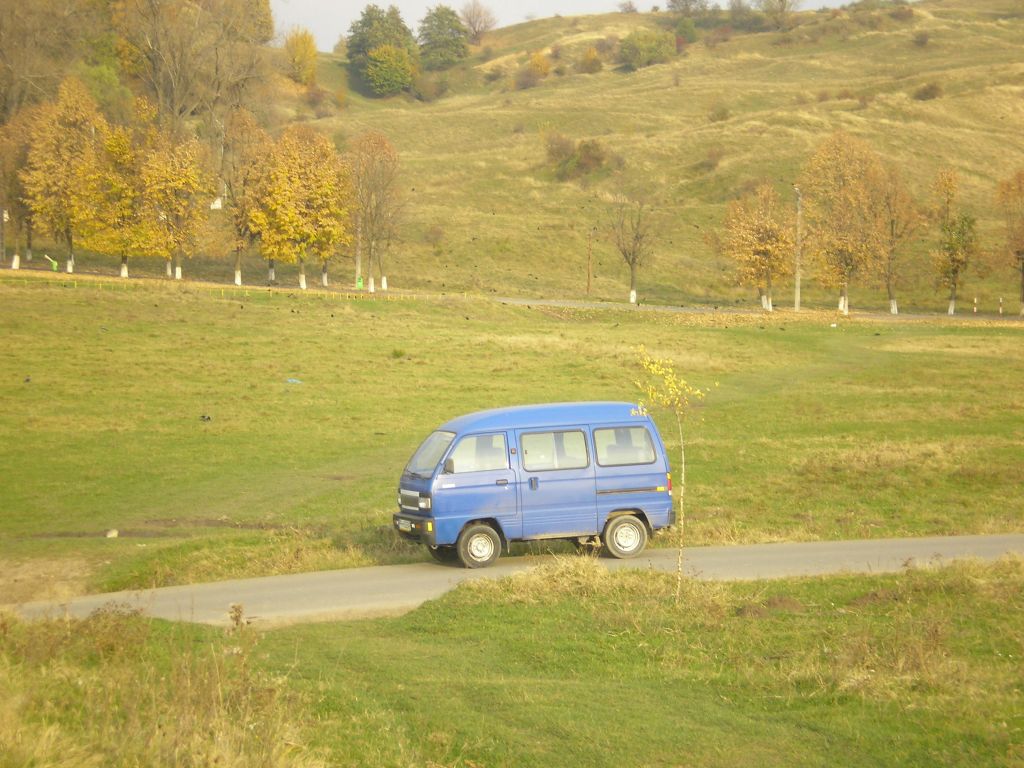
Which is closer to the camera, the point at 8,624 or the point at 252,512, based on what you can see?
the point at 8,624

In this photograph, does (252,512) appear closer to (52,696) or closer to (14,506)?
(14,506)

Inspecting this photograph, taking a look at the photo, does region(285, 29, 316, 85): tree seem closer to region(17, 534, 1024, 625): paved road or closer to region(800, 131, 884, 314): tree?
region(800, 131, 884, 314): tree

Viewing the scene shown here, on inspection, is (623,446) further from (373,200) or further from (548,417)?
(373,200)

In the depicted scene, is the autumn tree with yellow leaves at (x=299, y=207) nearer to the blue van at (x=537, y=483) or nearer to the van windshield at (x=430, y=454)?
the van windshield at (x=430, y=454)

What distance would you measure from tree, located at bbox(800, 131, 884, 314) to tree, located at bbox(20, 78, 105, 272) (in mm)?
49142

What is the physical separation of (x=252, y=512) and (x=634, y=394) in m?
18.7

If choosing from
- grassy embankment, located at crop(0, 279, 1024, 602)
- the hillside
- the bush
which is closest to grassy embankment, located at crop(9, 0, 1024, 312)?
the hillside

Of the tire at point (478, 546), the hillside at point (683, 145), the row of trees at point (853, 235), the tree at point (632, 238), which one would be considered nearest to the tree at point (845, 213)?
the row of trees at point (853, 235)

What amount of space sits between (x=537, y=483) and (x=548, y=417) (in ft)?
3.60

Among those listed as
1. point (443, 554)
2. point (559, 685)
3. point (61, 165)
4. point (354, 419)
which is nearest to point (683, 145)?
point (61, 165)

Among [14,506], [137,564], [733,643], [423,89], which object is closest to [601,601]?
[733,643]

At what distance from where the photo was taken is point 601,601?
13227 millimetres

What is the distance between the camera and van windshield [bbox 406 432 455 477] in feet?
55.6

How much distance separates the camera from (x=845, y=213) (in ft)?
267
